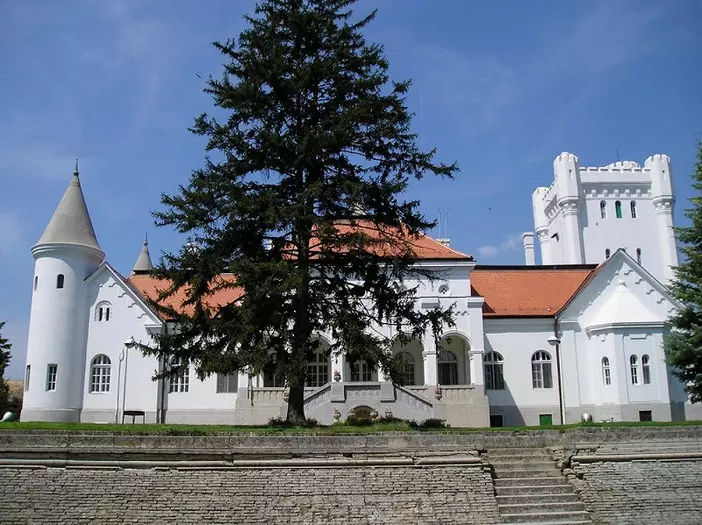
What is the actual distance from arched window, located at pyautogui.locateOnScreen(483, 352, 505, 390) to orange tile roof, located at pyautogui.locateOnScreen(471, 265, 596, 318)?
234 centimetres

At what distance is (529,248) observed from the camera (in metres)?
60.8

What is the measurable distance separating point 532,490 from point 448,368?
22709mm

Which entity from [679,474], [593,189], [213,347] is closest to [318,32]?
[213,347]

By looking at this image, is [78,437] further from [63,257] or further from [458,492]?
[63,257]

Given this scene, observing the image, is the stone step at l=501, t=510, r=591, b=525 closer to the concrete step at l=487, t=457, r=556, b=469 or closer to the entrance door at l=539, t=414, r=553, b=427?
the concrete step at l=487, t=457, r=556, b=469

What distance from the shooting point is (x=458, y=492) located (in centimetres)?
1606

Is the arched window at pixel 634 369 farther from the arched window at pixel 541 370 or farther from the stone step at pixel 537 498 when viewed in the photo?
the stone step at pixel 537 498

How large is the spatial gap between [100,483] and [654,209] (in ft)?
173

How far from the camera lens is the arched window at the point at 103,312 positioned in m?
37.6

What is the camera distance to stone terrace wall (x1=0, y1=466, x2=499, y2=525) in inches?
609

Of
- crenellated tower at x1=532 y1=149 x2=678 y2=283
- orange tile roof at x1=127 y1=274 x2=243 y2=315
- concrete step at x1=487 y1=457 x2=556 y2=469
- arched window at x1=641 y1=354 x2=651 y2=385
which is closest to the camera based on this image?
concrete step at x1=487 y1=457 x2=556 y2=469

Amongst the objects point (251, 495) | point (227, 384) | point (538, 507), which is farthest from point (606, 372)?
point (251, 495)

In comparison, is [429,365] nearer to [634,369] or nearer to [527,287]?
[527,287]

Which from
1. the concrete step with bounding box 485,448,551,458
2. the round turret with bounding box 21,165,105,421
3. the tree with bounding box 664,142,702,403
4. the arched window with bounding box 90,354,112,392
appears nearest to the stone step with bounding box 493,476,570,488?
the concrete step with bounding box 485,448,551,458
